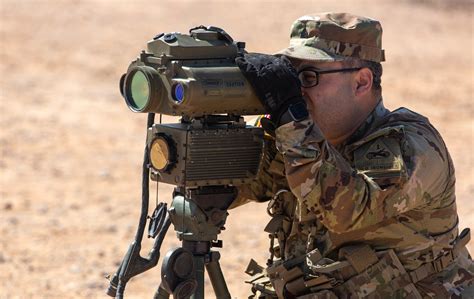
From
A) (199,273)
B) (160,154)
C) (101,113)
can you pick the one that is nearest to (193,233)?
(199,273)

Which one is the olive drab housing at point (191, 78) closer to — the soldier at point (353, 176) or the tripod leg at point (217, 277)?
the soldier at point (353, 176)

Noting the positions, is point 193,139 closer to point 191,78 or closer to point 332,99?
point 191,78

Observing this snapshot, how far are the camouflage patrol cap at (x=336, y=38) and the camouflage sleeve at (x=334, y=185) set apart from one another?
37 centimetres

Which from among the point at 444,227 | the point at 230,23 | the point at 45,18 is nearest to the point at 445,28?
the point at 230,23

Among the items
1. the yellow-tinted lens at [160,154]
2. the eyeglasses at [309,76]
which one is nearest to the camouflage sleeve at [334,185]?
the eyeglasses at [309,76]

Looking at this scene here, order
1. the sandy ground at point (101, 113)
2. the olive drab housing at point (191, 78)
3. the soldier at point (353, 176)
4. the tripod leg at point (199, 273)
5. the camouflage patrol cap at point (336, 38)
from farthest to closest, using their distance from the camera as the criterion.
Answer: the sandy ground at point (101, 113) < the camouflage patrol cap at point (336, 38) < the tripod leg at point (199, 273) < the soldier at point (353, 176) < the olive drab housing at point (191, 78)

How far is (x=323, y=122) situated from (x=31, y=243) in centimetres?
462

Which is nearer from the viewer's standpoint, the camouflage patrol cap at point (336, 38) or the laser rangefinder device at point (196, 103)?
the laser rangefinder device at point (196, 103)

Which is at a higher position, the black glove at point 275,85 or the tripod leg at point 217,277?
the black glove at point 275,85

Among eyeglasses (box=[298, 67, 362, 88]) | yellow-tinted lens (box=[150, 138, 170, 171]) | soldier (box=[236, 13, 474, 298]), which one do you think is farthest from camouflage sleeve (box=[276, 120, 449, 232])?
yellow-tinted lens (box=[150, 138, 170, 171])

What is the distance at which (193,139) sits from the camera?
3893mm

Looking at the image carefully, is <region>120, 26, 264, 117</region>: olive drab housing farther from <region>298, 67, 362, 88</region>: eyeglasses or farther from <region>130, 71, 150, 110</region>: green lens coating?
<region>298, 67, 362, 88</region>: eyeglasses

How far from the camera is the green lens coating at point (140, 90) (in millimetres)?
3891

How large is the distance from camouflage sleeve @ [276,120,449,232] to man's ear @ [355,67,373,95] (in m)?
0.31
